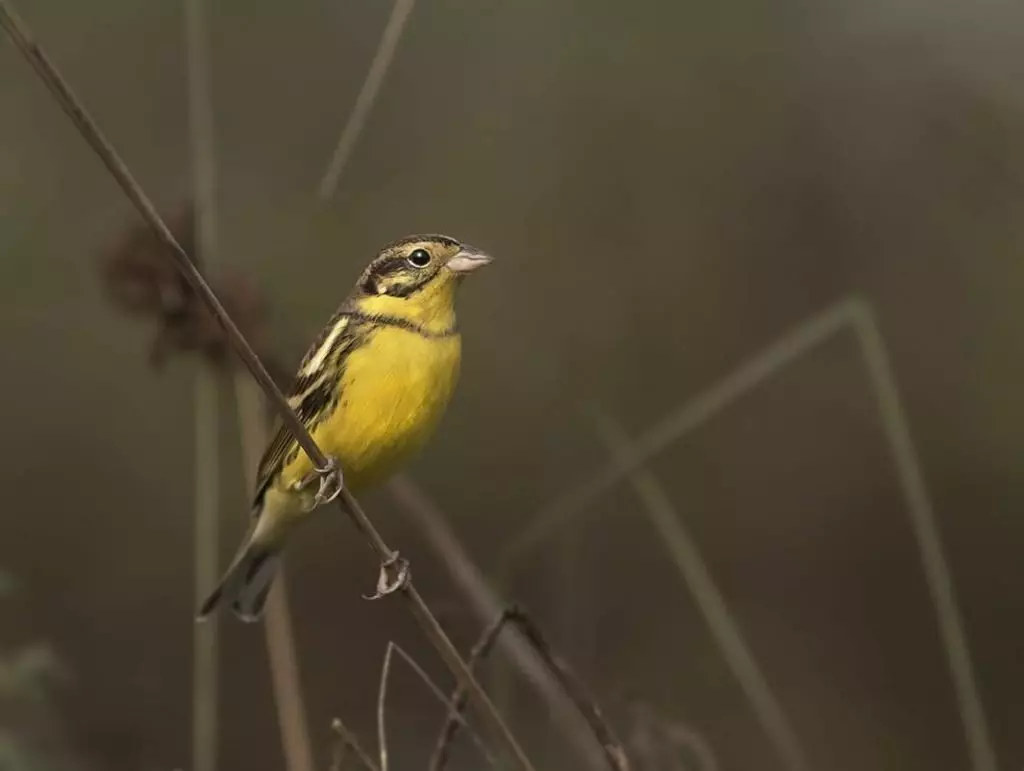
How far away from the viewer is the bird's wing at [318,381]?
154 centimetres

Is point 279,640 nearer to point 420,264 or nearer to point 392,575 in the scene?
point 392,575

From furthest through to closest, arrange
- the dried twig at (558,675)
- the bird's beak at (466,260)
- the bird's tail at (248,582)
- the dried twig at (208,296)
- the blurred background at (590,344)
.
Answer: the blurred background at (590,344) < the bird's tail at (248,582) < the bird's beak at (466,260) < the dried twig at (558,675) < the dried twig at (208,296)

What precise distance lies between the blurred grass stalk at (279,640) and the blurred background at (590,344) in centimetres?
46

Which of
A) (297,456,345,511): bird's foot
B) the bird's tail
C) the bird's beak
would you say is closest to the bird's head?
the bird's beak

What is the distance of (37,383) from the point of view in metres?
2.47

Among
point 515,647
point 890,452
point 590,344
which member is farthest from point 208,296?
point 890,452

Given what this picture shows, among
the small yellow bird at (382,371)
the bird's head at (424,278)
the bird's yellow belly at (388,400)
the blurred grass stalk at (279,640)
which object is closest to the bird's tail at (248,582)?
the blurred grass stalk at (279,640)

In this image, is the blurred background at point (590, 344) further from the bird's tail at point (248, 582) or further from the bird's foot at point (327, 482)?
the bird's foot at point (327, 482)

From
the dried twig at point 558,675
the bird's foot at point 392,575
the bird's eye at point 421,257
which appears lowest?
the dried twig at point 558,675

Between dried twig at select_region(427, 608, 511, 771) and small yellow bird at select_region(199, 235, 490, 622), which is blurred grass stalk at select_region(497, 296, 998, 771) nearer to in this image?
small yellow bird at select_region(199, 235, 490, 622)

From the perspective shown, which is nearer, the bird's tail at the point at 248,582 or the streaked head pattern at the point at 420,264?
the streaked head pattern at the point at 420,264

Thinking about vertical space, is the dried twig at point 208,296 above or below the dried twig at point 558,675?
above

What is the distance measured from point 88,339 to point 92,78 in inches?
21.4

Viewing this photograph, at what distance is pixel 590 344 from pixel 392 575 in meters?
1.28
